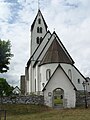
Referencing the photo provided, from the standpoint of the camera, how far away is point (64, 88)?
128 ft

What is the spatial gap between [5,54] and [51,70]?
13457 millimetres

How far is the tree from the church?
8836 millimetres

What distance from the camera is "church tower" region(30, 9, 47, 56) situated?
5734 cm

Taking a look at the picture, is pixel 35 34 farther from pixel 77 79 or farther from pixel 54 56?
pixel 77 79

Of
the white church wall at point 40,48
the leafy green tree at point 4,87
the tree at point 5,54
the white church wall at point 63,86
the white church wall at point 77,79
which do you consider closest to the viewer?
the leafy green tree at point 4,87

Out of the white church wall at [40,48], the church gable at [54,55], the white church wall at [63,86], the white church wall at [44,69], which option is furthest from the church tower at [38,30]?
the white church wall at [63,86]

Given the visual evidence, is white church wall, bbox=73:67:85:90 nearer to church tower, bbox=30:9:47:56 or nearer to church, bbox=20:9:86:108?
church, bbox=20:9:86:108

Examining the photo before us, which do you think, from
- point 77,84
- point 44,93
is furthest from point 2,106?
point 77,84

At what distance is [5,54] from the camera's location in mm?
32000

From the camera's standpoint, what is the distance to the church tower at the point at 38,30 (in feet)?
188

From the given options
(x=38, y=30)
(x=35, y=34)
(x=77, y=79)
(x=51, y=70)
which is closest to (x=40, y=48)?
(x=35, y=34)

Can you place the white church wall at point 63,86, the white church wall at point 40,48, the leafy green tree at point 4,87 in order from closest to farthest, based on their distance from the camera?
Answer: the leafy green tree at point 4,87 < the white church wall at point 63,86 < the white church wall at point 40,48

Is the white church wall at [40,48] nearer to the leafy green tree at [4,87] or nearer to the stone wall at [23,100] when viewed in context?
the stone wall at [23,100]

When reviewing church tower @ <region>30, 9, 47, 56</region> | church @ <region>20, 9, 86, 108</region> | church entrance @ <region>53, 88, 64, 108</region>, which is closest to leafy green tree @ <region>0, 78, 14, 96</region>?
church @ <region>20, 9, 86, 108</region>
